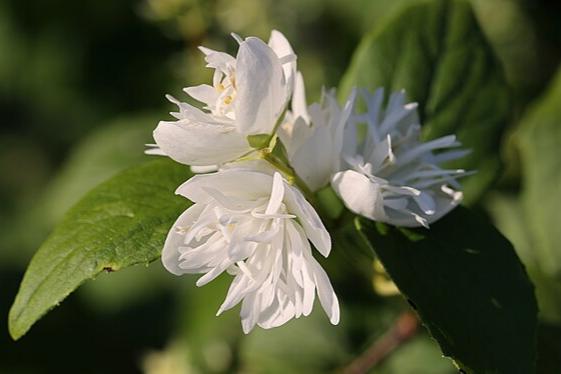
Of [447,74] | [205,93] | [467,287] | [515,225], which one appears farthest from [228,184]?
[515,225]

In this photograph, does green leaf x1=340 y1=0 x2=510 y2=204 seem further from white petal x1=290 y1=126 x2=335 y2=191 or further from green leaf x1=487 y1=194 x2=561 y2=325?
green leaf x1=487 y1=194 x2=561 y2=325

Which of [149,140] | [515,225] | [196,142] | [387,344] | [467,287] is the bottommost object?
[515,225]

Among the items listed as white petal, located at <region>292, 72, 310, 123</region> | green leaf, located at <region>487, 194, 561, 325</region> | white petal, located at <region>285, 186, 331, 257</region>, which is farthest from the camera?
green leaf, located at <region>487, 194, 561, 325</region>

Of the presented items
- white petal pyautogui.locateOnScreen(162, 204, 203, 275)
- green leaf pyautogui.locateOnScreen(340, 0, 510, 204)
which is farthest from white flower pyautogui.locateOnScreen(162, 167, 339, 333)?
green leaf pyautogui.locateOnScreen(340, 0, 510, 204)

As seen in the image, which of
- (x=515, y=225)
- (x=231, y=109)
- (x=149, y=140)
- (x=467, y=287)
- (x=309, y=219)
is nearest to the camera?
(x=309, y=219)

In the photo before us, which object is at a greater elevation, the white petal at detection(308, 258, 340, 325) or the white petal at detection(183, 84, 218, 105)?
the white petal at detection(183, 84, 218, 105)

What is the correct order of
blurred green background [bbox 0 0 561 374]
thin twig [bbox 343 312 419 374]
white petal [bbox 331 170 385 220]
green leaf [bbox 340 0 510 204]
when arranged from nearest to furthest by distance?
1. white petal [bbox 331 170 385 220]
2. green leaf [bbox 340 0 510 204]
3. thin twig [bbox 343 312 419 374]
4. blurred green background [bbox 0 0 561 374]

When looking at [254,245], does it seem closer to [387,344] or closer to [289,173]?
[289,173]

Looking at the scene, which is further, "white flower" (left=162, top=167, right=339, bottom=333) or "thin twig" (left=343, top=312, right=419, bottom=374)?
"thin twig" (left=343, top=312, right=419, bottom=374)
